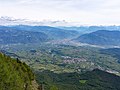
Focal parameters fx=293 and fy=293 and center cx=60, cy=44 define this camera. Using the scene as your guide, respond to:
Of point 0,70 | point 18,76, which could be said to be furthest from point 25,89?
point 0,70

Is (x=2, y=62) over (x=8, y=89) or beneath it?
over

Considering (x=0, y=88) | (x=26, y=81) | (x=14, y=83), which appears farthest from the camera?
(x=26, y=81)

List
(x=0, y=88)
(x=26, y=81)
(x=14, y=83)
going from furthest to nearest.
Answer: (x=26, y=81) → (x=14, y=83) → (x=0, y=88)

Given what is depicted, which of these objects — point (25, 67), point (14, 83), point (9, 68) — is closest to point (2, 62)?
point (9, 68)

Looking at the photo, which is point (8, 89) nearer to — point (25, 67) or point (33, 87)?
point (33, 87)

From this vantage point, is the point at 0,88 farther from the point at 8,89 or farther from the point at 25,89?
the point at 25,89

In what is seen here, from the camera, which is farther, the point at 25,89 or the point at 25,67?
the point at 25,67
